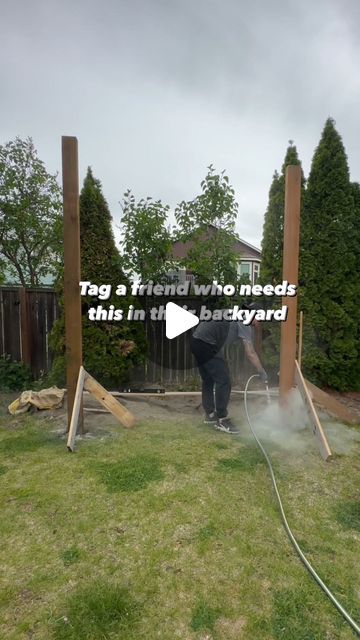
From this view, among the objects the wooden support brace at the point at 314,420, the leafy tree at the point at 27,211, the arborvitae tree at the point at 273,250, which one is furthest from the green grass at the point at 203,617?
the leafy tree at the point at 27,211

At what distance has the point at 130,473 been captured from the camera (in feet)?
9.45

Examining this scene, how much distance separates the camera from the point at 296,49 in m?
5.32

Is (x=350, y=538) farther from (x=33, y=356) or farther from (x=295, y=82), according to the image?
(x=295, y=82)

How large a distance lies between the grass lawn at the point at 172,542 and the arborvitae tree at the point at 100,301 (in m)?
1.92

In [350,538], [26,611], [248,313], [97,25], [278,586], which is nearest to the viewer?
→ [26,611]

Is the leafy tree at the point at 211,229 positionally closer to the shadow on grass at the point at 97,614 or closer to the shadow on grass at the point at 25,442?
the shadow on grass at the point at 25,442

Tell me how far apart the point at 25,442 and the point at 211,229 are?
3980mm

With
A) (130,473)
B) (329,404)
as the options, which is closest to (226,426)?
(329,404)

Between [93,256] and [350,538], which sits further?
[93,256]

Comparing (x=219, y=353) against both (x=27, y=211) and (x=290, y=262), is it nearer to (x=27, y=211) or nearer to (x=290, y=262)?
(x=290, y=262)

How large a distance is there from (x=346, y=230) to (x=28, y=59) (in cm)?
552

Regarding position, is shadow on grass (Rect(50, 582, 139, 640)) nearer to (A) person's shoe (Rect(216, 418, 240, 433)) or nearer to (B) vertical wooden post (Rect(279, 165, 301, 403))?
(A) person's shoe (Rect(216, 418, 240, 433))

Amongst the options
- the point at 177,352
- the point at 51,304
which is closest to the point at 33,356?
the point at 51,304

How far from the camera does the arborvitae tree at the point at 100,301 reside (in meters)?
5.24
